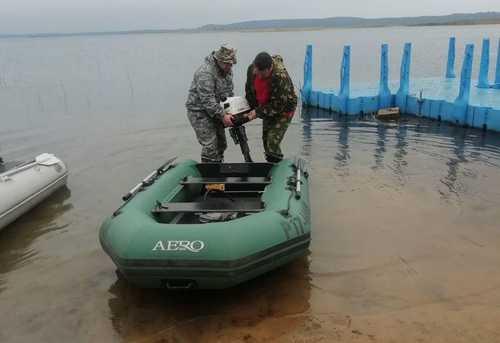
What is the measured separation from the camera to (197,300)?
3.55m

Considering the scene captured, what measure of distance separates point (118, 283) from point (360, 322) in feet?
6.42

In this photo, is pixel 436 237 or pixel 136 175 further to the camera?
pixel 136 175

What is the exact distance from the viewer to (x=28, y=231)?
496 cm

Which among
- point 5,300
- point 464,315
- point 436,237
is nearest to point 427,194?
point 436,237

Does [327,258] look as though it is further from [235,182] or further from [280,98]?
[280,98]

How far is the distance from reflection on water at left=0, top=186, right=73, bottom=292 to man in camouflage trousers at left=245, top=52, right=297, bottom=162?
2463 millimetres

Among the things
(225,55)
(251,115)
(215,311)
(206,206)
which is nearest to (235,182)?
(206,206)

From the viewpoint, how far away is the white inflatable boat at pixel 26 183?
470 centimetres

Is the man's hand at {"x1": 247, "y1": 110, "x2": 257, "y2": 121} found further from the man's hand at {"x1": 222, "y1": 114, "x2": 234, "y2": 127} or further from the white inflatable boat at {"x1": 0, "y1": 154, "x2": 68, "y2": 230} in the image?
the white inflatable boat at {"x1": 0, "y1": 154, "x2": 68, "y2": 230}

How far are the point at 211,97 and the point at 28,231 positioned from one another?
2.43 meters

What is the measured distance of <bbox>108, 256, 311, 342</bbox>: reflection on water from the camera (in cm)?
317

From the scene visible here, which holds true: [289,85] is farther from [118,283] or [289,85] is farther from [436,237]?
[118,283]

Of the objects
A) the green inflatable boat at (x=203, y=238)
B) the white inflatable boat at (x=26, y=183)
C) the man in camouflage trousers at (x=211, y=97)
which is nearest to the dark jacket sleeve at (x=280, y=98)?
the man in camouflage trousers at (x=211, y=97)

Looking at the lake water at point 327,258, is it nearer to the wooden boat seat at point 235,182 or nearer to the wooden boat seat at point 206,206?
the wooden boat seat at point 206,206
